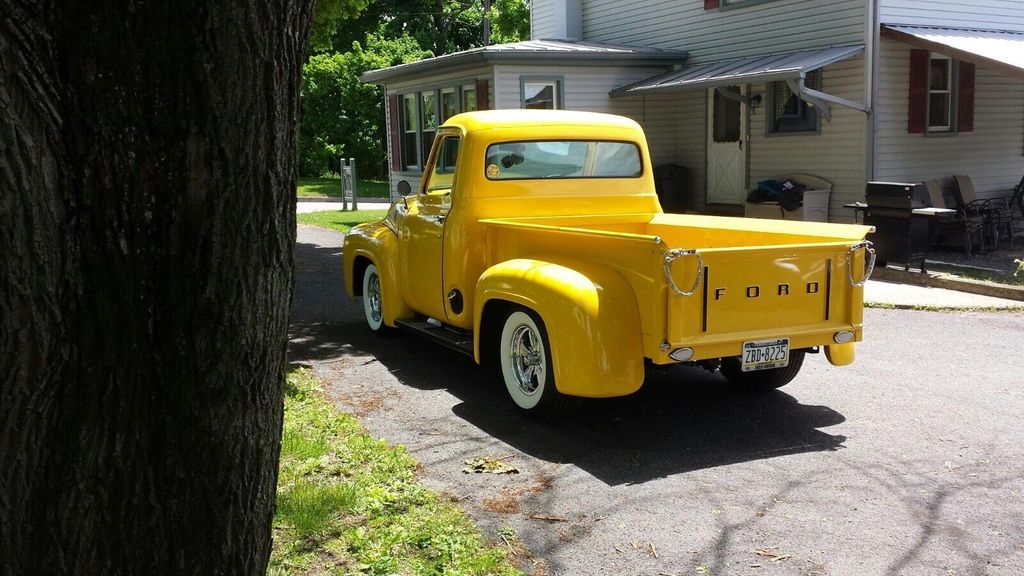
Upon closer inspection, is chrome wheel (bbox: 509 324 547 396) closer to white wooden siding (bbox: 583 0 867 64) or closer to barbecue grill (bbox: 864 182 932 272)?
barbecue grill (bbox: 864 182 932 272)

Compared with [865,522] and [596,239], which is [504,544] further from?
[596,239]

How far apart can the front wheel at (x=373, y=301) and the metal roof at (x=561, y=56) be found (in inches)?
342

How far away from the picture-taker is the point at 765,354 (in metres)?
5.56

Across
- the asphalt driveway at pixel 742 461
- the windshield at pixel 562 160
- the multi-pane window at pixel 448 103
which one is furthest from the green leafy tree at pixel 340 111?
the windshield at pixel 562 160

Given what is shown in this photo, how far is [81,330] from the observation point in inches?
82.7

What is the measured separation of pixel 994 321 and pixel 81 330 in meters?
8.91

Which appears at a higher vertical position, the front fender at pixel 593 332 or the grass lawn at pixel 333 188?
the grass lawn at pixel 333 188

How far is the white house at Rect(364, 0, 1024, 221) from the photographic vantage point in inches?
559

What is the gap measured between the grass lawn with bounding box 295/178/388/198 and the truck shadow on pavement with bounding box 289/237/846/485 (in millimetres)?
20574

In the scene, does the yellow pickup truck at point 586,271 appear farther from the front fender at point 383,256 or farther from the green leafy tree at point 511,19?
the green leafy tree at point 511,19

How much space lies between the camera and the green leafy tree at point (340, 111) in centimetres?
3362

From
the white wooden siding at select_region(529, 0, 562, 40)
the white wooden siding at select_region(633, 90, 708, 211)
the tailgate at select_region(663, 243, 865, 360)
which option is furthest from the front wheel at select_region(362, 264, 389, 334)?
the white wooden siding at select_region(529, 0, 562, 40)

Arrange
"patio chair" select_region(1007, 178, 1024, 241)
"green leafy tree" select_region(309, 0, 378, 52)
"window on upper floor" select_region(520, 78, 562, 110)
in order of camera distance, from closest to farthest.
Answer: "green leafy tree" select_region(309, 0, 378, 52) → "patio chair" select_region(1007, 178, 1024, 241) → "window on upper floor" select_region(520, 78, 562, 110)

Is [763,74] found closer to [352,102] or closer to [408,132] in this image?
[408,132]
